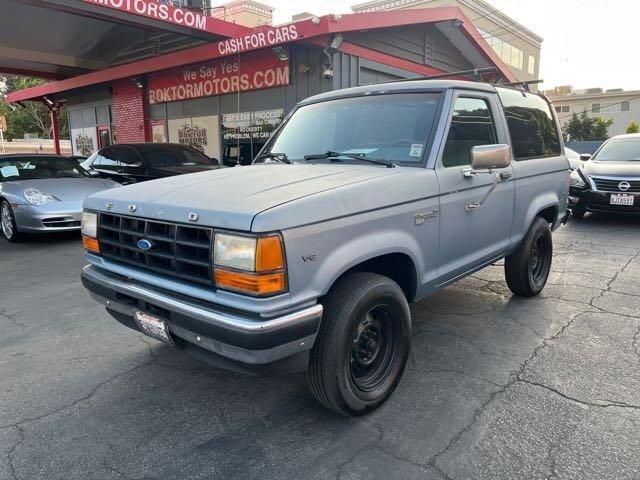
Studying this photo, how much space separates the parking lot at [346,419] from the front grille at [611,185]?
4.61 m

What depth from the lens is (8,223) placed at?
7.61 metres

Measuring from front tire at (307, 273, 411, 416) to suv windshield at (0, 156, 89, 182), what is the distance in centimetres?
727

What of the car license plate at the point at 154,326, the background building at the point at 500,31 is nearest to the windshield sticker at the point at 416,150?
the car license plate at the point at 154,326

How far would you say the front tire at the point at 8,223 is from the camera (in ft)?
24.4

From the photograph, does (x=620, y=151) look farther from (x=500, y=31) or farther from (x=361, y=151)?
(x=500, y=31)

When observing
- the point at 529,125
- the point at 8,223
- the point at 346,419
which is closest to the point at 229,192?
the point at 346,419

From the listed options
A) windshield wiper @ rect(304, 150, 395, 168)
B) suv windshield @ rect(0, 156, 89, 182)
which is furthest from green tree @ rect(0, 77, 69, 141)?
windshield wiper @ rect(304, 150, 395, 168)

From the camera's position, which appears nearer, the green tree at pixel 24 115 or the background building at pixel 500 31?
the background building at pixel 500 31

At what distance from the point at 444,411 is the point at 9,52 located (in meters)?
16.0

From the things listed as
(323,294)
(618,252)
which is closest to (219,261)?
(323,294)

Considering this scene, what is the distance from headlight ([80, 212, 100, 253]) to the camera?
308 cm

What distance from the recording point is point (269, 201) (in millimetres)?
2334

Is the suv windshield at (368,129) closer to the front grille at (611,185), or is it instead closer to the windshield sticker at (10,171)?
the windshield sticker at (10,171)

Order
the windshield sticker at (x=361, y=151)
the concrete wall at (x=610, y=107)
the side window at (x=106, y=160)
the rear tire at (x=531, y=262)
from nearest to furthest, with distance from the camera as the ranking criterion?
1. the windshield sticker at (x=361, y=151)
2. the rear tire at (x=531, y=262)
3. the side window at (x=106, y=160)
4. the concrete wall at (x=610, y=107)
